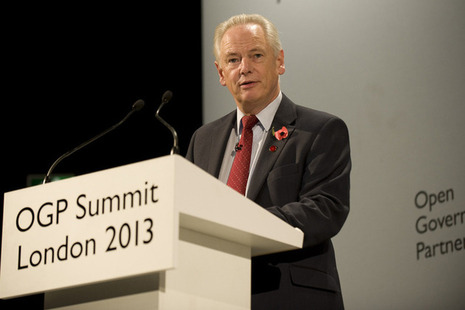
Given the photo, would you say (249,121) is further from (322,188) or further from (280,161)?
(322,188)

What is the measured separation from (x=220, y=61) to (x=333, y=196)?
937 millimetres

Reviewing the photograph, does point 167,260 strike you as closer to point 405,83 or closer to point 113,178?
point 113,178

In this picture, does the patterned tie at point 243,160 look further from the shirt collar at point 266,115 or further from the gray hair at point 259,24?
the gray hair at point 259,24

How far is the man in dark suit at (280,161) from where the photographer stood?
223 cm

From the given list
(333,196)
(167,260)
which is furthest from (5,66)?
(167,260)

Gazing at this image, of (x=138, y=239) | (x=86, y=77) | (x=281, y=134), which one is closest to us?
(x=138, y=239)

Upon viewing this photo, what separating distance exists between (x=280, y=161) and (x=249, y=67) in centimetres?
54

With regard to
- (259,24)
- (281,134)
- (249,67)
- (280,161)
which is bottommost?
(280,161)

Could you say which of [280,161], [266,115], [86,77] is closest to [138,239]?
[280,161]

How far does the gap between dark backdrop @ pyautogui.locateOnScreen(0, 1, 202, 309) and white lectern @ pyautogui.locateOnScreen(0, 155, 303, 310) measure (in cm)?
274

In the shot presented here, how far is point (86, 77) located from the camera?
4.68 meters

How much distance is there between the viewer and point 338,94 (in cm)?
350

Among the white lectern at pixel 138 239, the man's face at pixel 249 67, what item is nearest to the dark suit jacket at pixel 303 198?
the man's face at pixel 249 67

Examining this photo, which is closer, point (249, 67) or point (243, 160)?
point (243, 160)
